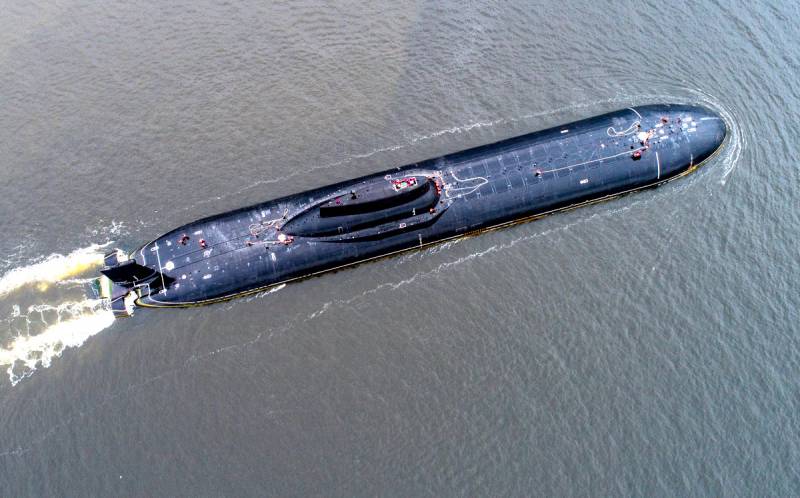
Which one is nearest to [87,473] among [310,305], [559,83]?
[310,305]

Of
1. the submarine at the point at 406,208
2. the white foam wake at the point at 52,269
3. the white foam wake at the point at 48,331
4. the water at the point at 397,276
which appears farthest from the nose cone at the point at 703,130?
the white foam wake at the point at 52,269

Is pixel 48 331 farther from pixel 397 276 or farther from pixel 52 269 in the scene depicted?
pixel 397 276

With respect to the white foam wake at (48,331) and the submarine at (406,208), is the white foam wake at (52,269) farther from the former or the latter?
the white foam wake at (48,331)

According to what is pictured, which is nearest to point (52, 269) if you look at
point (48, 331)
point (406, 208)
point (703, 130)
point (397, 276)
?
point (48, 331)

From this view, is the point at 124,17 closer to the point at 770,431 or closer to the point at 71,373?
the point at 71,373

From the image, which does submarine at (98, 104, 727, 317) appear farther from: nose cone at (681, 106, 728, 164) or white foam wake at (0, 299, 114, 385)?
white foam wake at (0, 299, 114, 385)
